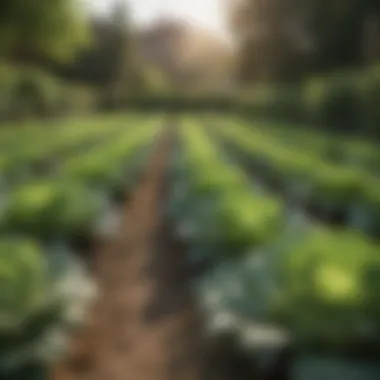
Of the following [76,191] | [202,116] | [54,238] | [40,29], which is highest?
[40,29]

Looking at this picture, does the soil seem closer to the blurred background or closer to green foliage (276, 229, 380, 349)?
the blurred background

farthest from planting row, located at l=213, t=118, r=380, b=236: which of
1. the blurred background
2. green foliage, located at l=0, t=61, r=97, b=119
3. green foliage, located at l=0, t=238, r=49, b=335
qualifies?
green foliage, located at l=0, t=238, r=49, b=335

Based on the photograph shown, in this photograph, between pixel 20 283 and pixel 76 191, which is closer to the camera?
pixel 20 283

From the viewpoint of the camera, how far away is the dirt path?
4.19ft

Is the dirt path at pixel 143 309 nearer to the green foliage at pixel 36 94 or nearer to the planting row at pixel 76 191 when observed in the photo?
the planting row at pixel 76 191

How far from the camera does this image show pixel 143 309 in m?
1.36

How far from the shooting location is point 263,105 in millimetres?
1414

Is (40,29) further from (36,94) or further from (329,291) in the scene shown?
(329,291)

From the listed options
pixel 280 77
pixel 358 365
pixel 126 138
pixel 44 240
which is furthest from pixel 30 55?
pixel 358 365

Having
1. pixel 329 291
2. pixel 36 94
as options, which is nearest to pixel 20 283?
pixel 36 94

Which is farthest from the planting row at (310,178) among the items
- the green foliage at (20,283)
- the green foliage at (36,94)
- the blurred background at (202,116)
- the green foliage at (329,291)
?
the green foliage at (20,283)

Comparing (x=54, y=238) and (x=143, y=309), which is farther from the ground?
(x=54, y=238)

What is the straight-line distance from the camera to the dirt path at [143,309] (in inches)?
50.3

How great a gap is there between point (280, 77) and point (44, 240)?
0.53 metres
